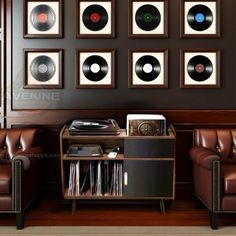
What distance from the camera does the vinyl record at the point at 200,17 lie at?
3.63m

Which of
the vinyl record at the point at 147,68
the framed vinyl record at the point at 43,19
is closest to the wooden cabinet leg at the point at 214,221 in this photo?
the vinyl record at the point at 147,68

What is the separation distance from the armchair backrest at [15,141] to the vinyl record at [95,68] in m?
0.75

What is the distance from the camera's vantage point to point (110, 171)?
3.34 m

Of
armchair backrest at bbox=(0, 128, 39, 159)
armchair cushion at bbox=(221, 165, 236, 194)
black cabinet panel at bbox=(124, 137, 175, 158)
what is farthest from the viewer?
armchair backrest at bbox=(0, 128, 39, 159)

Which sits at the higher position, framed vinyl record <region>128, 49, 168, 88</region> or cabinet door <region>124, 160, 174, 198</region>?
framed vinyl record <region>128, 49, 168, 88</region>

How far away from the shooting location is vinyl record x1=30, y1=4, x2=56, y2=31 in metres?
3.63

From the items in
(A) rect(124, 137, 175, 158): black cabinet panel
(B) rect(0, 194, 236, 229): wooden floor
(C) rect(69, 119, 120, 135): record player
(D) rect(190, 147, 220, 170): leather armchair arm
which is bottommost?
(B) rect(0, 194, 236, 229): wooden floor

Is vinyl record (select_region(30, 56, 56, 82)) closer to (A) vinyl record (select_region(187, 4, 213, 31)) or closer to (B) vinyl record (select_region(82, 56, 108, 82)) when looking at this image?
(B) vinyl record (select_region(82, 56, 108, 82))

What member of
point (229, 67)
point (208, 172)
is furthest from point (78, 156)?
point (229, 67)

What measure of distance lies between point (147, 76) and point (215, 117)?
0.75 meters

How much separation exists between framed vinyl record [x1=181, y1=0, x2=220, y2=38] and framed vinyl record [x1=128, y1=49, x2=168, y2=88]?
31cm

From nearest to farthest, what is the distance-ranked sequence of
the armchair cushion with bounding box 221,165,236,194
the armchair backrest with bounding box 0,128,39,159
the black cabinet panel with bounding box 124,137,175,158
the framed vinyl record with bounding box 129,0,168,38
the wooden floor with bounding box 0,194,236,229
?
the armchair cushion with bounding box 221,165,236,194
the wooden floor with bounding box 0,194,236,229
the black cabinet panel with bounding box 124,137,175,158
the armchair backrest with bounding box 0,128,39,159
the framed vinyl record with bounding box 129,0,168,38

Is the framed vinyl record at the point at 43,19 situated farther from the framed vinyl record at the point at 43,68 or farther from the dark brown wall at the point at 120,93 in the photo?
the framed vinyl record at the point at 43,68

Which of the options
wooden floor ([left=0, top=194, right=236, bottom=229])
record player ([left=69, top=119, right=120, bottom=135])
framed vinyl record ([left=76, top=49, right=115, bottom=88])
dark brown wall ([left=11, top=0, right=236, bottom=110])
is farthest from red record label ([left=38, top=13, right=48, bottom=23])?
wooden floor ([left=0, top=194, right=236, bottom=229])
